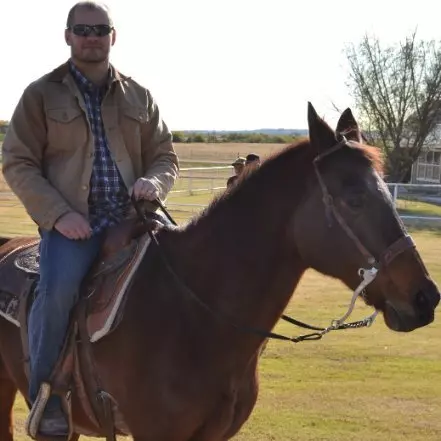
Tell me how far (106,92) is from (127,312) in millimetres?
1230

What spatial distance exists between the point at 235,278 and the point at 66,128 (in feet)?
3.96

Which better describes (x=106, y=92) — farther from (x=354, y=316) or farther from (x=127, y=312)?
(x=354, y=316)

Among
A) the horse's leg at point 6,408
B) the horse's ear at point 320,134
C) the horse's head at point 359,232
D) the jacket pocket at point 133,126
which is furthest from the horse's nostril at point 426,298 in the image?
the horse's leg at point 6,408

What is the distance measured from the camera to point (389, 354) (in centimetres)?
902

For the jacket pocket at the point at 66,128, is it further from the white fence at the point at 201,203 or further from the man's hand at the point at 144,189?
the white fence at the point at 201,203

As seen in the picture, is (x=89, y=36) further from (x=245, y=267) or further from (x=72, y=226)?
(x=245, y=267)

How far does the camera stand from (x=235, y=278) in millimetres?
3674

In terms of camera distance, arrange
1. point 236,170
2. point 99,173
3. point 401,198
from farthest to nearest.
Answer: point 401,198
point 236,170
point 99,173

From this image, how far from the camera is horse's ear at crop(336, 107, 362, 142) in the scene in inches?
140

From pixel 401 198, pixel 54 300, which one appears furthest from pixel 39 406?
pixel 401 198

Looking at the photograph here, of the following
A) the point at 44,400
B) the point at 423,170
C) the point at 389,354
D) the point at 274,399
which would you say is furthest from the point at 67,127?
the point at 423,170

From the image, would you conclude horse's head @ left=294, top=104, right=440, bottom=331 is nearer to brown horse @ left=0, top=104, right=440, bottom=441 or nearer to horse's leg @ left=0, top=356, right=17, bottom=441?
brown horse @ left=0, top=104, right=440, bottom=441

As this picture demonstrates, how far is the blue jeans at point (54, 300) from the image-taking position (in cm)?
380

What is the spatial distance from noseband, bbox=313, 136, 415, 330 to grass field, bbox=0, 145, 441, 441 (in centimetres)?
354
